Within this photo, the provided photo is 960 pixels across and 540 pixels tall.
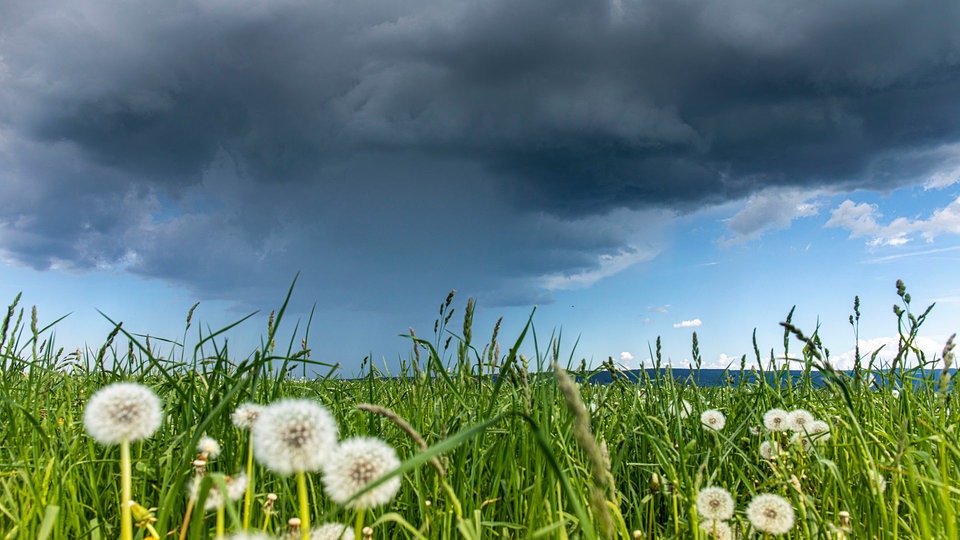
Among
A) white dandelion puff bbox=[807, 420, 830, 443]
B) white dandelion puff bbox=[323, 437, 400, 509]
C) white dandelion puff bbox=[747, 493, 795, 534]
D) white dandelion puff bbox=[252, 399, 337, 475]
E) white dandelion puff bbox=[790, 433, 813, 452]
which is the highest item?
white dandelion puff bbox=[252, 399, 337, 475]

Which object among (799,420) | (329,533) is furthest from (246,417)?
(799,420)

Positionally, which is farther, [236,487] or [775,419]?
[775,419]

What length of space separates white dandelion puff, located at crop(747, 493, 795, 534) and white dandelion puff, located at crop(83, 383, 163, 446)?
226 centimetres

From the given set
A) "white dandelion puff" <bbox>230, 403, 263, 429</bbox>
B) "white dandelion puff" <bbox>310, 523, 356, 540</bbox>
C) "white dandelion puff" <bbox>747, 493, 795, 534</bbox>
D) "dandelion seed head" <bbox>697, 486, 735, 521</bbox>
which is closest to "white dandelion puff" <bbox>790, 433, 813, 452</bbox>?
"white dandelion puff" <bbox>747, 493, 795, 534</bbox>

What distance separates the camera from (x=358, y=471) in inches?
64.7

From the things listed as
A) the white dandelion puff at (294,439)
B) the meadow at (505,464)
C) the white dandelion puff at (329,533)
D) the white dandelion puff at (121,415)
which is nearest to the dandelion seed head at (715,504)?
the meadow at (505,464)

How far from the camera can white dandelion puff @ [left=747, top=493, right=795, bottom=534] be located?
254cm

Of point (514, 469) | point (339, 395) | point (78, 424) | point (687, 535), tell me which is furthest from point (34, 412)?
point (687, 535)

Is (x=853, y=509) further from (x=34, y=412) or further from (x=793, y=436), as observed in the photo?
(x=34, y=412)

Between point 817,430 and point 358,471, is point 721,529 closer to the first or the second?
point 817,430

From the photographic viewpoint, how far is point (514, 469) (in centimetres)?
312

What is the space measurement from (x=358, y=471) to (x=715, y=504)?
1631 mm

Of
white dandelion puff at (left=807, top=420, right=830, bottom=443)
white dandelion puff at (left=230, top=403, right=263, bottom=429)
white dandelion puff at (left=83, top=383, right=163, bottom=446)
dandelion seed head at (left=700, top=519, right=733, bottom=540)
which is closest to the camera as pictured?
white dandelion puff at (left=83, top=383, right=163, bottom=446)

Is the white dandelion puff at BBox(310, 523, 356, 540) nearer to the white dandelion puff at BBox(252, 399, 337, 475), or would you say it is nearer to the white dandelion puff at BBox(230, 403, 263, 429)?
the white dandelion puff at BBox(252, 399, 337, 475)
